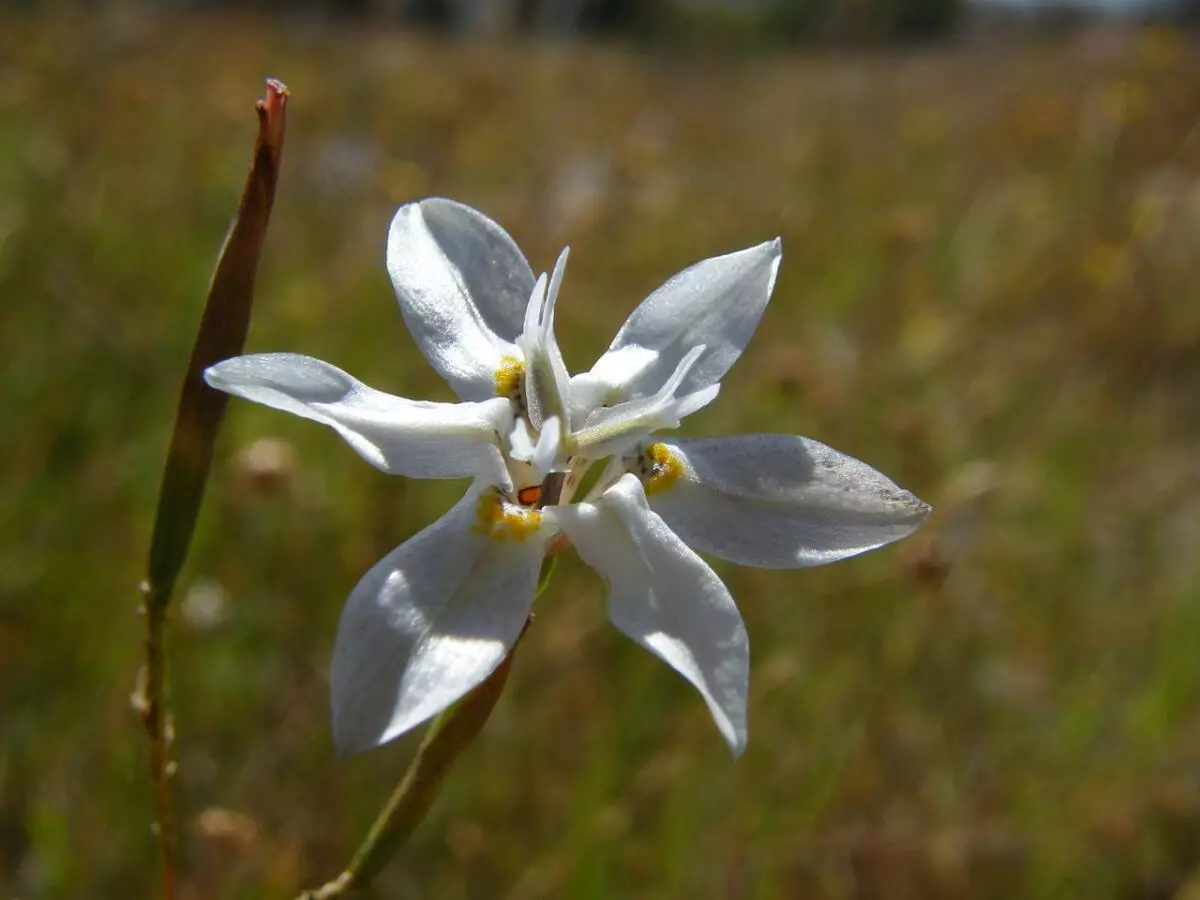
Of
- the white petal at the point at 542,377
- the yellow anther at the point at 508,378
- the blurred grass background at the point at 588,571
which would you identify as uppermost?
the white petal at the point at 542,377

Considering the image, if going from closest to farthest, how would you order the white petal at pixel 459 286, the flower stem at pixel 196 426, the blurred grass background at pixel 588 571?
the flower stem at pixel 196 426
the white petal at pixel 459 286
the blurred grass background at pixel 588 571

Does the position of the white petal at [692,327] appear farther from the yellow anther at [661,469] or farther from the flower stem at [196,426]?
the flower stem at [196,426]

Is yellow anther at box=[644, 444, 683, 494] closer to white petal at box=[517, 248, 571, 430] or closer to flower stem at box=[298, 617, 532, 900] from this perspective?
white petal at box=[517, 248, 571, 430]

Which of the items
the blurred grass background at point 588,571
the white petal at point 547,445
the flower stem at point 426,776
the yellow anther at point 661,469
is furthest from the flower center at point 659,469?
the blurred grass background at point 588,571

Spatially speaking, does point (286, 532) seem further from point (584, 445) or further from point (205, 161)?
point (205, 161)

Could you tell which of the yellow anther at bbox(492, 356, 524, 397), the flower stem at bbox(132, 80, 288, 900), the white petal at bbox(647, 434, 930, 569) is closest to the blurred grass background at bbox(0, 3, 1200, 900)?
the flower stem at bbox(132, 80, 288, 900)

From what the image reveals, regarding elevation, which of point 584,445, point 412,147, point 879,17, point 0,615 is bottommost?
point 0,615

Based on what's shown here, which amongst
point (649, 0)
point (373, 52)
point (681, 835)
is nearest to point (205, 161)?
point (373, 52)
